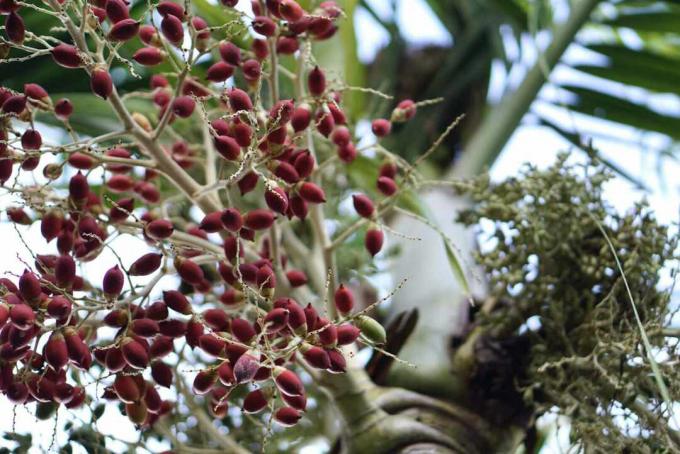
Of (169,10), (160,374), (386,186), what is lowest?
(160,374)

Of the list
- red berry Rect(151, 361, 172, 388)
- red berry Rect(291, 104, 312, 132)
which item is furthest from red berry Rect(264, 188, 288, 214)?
red berry Rect(151, 361, 172, 388)

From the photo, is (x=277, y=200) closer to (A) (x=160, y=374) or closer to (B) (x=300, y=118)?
(B) (x=300, y=118)

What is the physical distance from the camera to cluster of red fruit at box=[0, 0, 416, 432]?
786mm

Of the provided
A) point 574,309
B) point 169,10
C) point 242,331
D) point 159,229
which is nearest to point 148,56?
point 169,10

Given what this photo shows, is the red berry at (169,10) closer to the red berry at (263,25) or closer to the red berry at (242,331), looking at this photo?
the red berry at (263,25)

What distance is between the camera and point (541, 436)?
1.31 m

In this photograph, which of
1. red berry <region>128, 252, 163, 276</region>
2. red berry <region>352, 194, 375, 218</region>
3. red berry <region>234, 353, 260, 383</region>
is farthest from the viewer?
red berry <region>352, 194, 375, 218</region>

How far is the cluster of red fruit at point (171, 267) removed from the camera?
2.58ft

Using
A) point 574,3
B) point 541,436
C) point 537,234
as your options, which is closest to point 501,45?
point 574,3

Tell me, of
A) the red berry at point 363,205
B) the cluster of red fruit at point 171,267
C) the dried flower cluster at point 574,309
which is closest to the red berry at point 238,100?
the cluster of red fruit at point 171,267

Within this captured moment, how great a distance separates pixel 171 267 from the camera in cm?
96

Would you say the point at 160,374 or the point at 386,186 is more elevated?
the point at 386,186

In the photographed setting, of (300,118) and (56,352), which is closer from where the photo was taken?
(56,352)

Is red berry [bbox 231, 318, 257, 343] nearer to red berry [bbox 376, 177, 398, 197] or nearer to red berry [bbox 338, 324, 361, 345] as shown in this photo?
red berry [bbox 338, 324, 361, 345]
